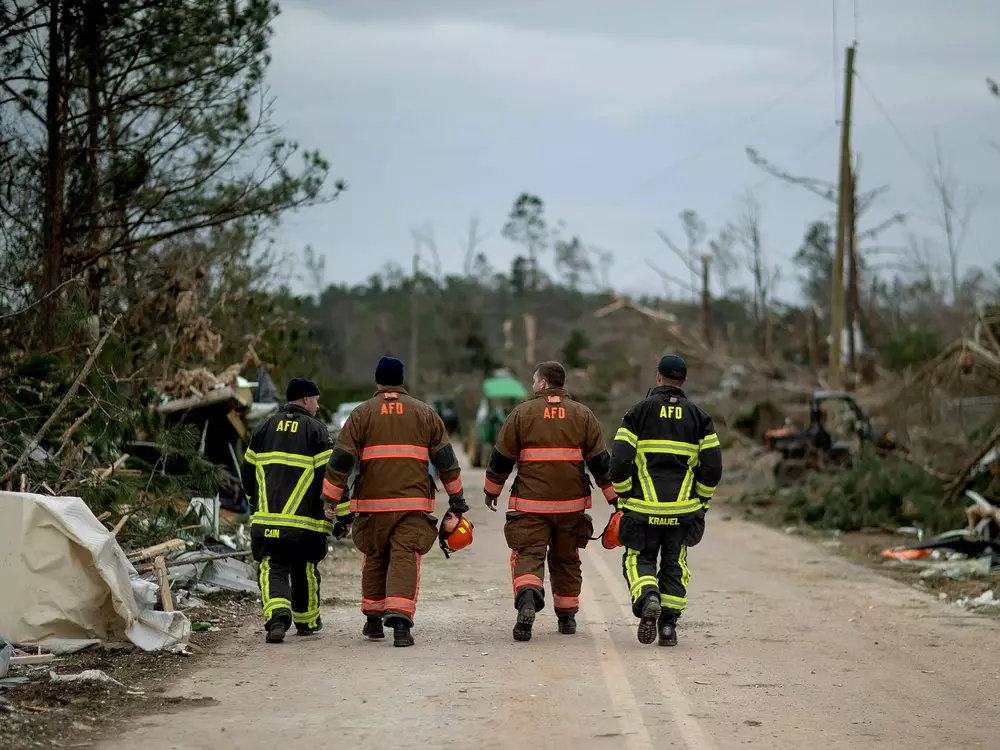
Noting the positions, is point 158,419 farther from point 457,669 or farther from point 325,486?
point 457,669

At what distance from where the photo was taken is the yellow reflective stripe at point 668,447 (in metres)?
9.36

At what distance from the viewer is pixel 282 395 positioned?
64.3 ft

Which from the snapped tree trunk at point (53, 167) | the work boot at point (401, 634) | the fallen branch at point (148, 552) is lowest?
the work boot at point (401, 634)

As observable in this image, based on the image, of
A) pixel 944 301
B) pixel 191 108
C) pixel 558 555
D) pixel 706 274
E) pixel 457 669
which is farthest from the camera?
pixel 944 301

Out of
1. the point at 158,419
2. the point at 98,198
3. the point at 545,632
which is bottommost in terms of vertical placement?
the point at 545,632

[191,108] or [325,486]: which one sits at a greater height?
[191,108]

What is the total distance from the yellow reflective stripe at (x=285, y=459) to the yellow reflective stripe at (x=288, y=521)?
0.38 meters

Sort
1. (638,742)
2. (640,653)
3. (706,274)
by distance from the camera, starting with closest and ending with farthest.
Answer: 1. (638,742)
2. (640,653)
3. (706,274)

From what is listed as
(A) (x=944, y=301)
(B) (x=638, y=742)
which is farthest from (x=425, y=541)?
(A) (x=944, y=301)

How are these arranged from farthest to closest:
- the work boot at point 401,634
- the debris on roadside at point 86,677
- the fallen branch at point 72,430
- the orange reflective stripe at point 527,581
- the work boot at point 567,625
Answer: the fallen branch at point 72,430 < the work boot at point 567,625 < the orange reflective stripe at point 527,581 < the work boot at point 401,634 < the debris on roadside at point 86,677

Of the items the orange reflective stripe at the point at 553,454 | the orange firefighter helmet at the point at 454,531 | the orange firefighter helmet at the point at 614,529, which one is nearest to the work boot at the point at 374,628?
the orange firefighter helmet at the point at 454,531

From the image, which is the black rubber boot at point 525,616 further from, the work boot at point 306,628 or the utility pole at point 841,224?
the utility pole at point 841,224

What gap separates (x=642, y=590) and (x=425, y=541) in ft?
→ 5.27

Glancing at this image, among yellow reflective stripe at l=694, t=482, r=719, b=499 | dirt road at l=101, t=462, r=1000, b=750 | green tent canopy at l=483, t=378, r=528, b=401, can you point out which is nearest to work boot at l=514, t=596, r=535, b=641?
dirt road at l=101, t=462, r=1000, b=750
